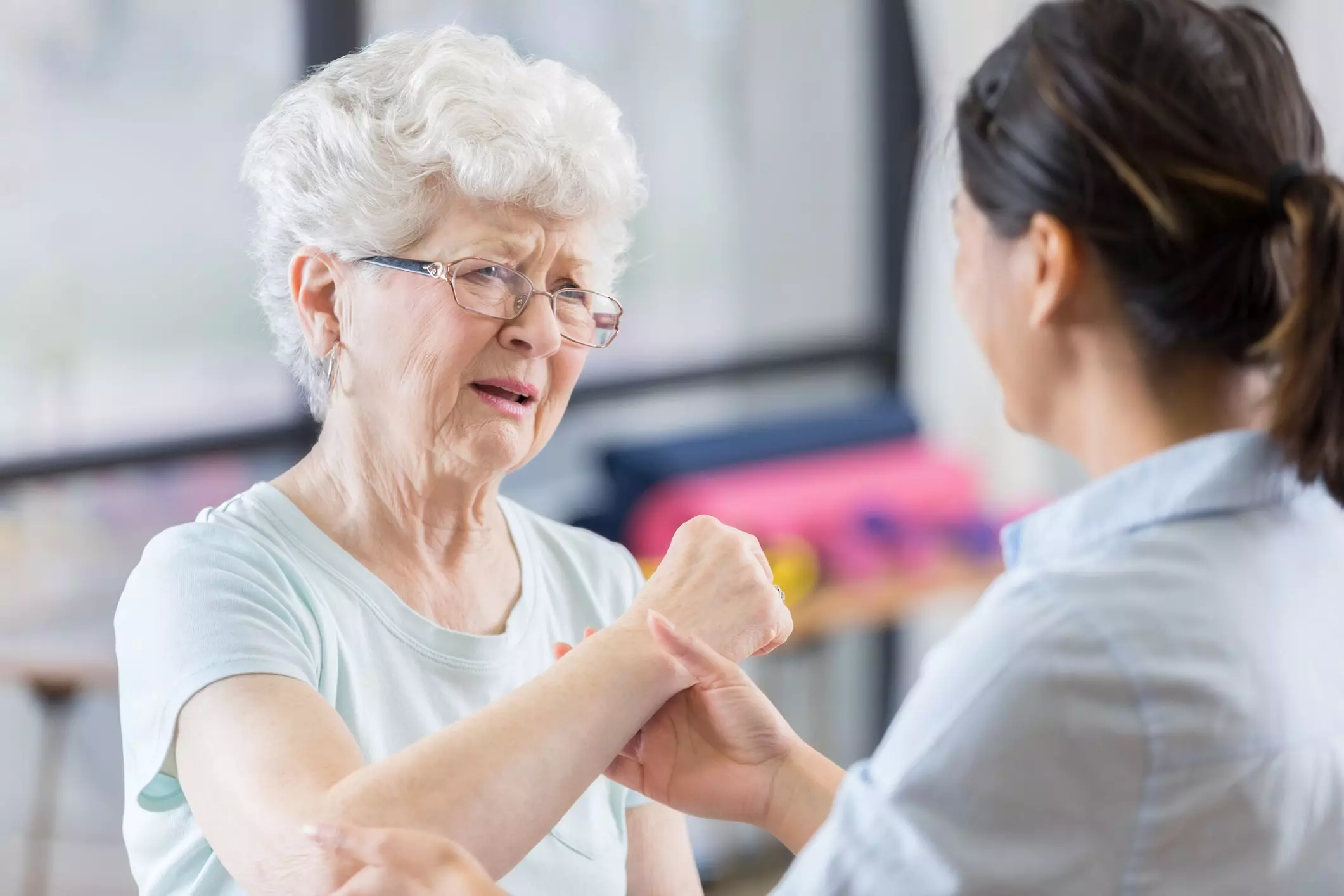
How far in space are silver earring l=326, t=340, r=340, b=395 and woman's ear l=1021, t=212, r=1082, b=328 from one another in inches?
32.4

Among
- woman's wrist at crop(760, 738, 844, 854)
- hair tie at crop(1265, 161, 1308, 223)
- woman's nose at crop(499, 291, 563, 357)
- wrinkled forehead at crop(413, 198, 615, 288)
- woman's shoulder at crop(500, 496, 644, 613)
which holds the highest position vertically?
hair tie at crop(1265, 161, 1308, 223)

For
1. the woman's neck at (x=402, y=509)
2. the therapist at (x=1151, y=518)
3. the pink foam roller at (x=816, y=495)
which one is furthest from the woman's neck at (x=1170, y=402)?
the pink foam roller at (x=816, y=495)

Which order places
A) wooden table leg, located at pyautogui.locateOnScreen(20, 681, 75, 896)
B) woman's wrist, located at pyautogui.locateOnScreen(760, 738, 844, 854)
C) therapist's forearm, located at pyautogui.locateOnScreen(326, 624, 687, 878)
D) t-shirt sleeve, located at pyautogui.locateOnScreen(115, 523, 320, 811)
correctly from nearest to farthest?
therapist's forearm, located at pyautogui.locateOnScreen(326, 624, 687, 878) → t-shirt sleeve, located at pyautogui.locateOnScreen(115, 523, 320, 811) → woman's wrist, located at pyautogui.locateOnScreen(760, 738, 844, 854) → wooden table leg, located at pyautogui.locateOnScreen(20, 681, 75, 896)

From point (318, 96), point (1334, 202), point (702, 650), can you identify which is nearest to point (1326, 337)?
point (1334, 202)

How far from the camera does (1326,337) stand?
1004 mm

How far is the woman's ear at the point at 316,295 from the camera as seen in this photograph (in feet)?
5.18

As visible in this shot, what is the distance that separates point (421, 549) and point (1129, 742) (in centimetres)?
90

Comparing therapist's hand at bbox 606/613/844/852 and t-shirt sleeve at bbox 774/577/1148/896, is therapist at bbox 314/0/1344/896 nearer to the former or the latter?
t-shirt sleeve at bbox 774/577/1148/896

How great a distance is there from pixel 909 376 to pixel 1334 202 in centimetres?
336

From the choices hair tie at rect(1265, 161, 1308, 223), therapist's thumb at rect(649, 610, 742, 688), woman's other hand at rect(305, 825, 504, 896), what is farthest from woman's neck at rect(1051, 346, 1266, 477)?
woman's other hand at rect(305, 825, 504, 896)

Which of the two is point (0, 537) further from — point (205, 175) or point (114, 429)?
point (205, 175)

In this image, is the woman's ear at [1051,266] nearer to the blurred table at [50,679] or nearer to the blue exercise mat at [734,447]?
the blurred table at [50,679]

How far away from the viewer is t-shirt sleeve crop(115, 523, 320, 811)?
1.32m

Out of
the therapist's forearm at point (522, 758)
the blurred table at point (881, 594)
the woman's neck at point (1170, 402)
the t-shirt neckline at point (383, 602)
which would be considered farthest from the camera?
the blurred table at point (881, 594)
